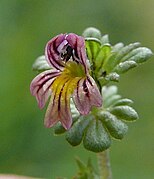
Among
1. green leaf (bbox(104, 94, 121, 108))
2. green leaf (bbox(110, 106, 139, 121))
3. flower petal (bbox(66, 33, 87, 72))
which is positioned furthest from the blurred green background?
flower petal (bbox(66, 33, 87, 72))

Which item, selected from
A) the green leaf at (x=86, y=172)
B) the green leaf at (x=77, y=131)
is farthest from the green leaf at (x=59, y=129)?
the green leaf at (x=86, y=172)

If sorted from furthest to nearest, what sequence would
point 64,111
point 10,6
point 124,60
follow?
point 10,6 < point 124,60 < point 64,111

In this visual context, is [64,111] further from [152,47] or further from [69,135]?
[152,47]

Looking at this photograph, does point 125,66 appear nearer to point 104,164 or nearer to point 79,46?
point 79,46

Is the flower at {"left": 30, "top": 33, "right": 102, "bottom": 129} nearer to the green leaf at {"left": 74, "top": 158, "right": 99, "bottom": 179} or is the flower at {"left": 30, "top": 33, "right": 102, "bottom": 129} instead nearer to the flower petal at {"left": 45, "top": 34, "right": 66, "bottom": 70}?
the flower petal at {"left": 45, "top": 34, "right": 66, "bottom": 70}

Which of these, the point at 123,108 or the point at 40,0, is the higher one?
the point at 40,0

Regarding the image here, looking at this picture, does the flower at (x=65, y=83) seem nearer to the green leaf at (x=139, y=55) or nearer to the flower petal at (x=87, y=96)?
the flower petal at (x=87, y=96)

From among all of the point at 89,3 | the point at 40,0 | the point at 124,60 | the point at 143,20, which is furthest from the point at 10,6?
the point at 124,60
